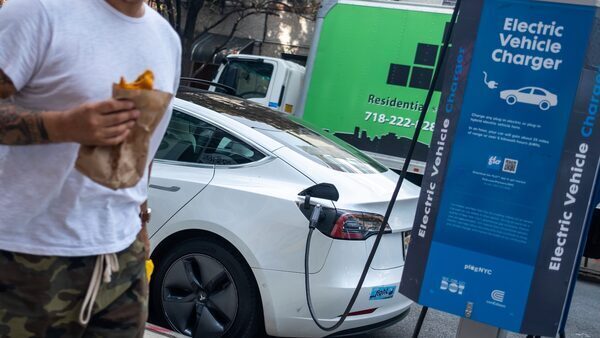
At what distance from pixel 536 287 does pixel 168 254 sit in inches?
87.8

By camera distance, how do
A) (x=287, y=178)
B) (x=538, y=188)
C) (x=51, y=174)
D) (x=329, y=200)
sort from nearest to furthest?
(x=51, y=174) < (x=538, y=188) < (x=329, y=200) < (x=287, y=178)

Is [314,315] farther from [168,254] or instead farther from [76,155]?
[76,155]

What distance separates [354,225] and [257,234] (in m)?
0.55

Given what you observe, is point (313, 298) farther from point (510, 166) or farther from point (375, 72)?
point (375, 72)

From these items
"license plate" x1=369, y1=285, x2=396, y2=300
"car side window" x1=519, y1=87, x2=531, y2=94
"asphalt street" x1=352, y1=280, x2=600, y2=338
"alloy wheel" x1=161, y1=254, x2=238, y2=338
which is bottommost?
"asphalt street" x1=352, y1=280, x2=600, y2=338

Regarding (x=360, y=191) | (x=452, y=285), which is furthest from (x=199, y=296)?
(x=452, y=285)

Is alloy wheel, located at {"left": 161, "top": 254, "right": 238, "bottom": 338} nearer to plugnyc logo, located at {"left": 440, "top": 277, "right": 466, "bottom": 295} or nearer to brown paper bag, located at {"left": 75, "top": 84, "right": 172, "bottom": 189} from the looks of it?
plugnyc logo, located at {"left": 440, "top": 277, "right": 466, "bottom": 295}

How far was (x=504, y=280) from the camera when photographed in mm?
2686

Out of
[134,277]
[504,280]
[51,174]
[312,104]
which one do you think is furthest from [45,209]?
[312,104]

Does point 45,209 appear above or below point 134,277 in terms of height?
above

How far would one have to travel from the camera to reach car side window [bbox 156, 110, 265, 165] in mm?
4031

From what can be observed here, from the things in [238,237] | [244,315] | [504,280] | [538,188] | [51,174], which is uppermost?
[538,188]

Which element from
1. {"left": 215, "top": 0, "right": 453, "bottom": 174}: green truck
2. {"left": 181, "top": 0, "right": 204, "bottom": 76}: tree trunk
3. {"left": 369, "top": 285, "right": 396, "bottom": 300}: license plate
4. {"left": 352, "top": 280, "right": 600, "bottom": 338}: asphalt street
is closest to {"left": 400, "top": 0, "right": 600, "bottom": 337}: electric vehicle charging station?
{"left": 369, "top": 285, "right": 396, "bottom": 300}: license plate

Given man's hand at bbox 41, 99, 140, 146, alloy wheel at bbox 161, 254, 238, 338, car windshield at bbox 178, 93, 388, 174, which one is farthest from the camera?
car windshield at bbox 178, 93, 388, 174
